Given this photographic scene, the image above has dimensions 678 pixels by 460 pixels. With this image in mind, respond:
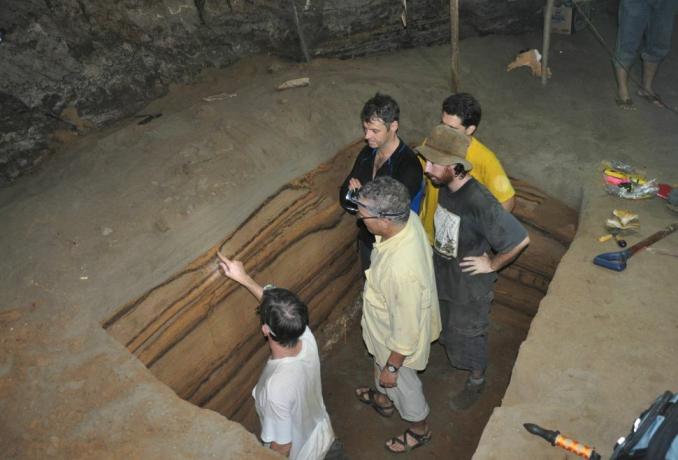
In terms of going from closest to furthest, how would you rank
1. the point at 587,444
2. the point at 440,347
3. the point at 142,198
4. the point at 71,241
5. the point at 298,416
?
the point at 587,444 < the point at 298,416 < the point at 71,241 < the point at 142,198 < the point at 440,347

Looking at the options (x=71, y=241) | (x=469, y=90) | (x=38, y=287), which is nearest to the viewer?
(x=38, y=287)

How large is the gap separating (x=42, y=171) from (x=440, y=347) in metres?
3.45

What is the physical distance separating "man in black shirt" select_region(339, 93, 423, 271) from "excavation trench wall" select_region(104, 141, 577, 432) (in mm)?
588

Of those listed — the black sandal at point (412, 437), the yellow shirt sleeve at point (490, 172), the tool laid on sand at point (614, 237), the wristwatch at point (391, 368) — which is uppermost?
the yellow shirt sleeve at point (490, 172)

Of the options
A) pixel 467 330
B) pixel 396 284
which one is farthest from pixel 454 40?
pixel 396 284

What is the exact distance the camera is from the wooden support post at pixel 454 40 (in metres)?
4.64

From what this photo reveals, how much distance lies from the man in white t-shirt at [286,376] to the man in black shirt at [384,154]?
3.74 feet

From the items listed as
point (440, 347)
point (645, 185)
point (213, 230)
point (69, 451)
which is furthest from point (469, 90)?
point (69, 451)

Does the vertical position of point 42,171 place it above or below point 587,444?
above

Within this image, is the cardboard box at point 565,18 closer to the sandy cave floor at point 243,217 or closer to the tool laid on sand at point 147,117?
the sandy cave floor at point 243,217

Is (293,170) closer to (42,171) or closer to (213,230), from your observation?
(213,230)

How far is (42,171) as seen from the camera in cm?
418

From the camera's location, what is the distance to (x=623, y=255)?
3.34m

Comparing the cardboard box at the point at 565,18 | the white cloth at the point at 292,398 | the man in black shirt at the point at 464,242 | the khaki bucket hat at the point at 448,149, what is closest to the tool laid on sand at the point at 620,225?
the man in black shirt at the point at 464,242
